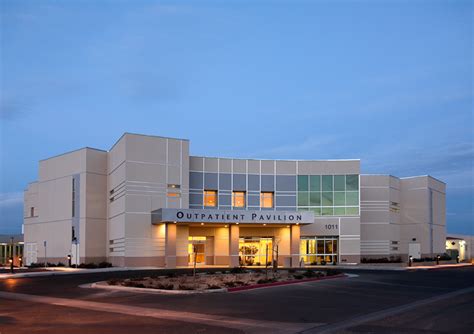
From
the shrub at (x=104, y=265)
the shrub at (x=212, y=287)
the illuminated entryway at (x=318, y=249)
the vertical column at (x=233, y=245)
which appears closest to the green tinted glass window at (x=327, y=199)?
the illuminated entryway at (x=318, y=249)

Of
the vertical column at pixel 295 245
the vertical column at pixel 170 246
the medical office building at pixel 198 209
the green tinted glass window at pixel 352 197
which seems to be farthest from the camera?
the green tinted glass window at pixel 352 197

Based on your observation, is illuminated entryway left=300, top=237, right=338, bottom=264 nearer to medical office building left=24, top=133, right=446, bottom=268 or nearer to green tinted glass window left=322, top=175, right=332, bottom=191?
medical office building left=24, top=133, right=446, bottom=268

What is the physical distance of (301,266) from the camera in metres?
54.1

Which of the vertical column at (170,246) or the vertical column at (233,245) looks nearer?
the vertical column at (170,246)

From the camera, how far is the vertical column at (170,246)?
164 feet

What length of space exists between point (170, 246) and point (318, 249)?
52.2 feet

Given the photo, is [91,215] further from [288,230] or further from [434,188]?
[434,188]

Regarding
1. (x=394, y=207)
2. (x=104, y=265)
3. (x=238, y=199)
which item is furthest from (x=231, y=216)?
(x=394, y=207)

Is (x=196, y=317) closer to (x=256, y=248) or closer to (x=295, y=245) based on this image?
(x=295, y=245)

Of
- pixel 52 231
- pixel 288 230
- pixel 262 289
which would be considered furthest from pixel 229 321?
pixel 52 231

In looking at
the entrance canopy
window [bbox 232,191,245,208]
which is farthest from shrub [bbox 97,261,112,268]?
window [bbox 232,191,245,208]

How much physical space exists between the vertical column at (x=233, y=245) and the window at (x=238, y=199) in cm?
324

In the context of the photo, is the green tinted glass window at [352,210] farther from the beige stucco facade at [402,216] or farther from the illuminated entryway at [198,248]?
the illuminated entryway at [198,248]

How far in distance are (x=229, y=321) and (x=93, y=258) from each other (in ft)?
136
